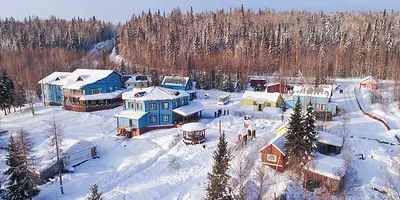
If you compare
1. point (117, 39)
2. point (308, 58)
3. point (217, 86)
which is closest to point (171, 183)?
point (217, 86)

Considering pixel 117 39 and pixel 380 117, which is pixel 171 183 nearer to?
pixel 380 117

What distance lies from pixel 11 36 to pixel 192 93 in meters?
81.7

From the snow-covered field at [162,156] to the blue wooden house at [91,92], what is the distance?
13.0ft

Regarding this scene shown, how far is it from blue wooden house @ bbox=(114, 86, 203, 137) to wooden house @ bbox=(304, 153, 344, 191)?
18.2 m

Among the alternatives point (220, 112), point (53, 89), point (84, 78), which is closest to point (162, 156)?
point (220, 112)

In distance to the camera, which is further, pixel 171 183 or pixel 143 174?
pixel 143 174

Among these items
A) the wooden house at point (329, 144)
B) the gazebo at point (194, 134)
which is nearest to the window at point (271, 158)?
the wooden house at point (329, 144)

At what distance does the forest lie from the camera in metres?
69.9

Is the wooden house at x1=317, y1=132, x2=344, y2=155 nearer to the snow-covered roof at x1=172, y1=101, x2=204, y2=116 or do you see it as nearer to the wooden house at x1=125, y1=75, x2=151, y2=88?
the snow-covered roof at x1=172, y1=101, x2=204, y2=116

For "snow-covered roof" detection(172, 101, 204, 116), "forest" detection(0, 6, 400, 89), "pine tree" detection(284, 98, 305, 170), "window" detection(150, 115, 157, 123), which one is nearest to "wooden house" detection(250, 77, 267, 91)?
"forest" detection(0, 6, 400, 89)

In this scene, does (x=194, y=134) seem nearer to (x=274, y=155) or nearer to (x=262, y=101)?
(x=274, y=155)

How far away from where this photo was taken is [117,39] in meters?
110

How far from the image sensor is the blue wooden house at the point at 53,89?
5077 cm

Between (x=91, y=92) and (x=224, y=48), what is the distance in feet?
168
